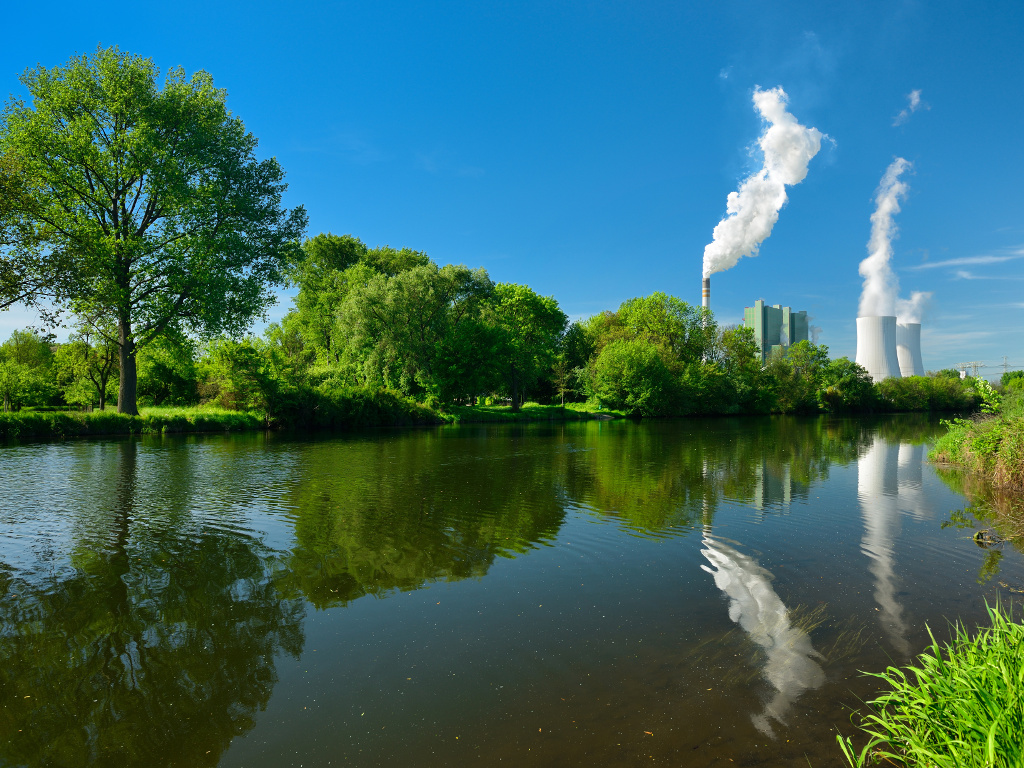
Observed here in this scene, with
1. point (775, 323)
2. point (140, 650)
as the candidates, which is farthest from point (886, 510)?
point (775, 323)

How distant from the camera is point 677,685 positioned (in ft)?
15.8

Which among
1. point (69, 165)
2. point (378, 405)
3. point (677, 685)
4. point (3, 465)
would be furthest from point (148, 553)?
point (378, 405)

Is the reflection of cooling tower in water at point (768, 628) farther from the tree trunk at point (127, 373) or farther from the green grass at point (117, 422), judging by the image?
the tree trunk at point (127, 373)

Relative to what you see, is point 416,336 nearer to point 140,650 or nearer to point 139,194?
point 139,194

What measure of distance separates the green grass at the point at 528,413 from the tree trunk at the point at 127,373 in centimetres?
2226

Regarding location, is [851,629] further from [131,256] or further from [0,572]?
[131,256]

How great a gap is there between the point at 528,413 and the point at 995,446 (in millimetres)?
39795

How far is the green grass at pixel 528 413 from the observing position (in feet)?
157

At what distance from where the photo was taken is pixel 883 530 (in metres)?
10.3

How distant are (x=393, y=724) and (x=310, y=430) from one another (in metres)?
33.7

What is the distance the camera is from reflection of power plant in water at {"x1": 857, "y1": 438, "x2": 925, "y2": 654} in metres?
6.39

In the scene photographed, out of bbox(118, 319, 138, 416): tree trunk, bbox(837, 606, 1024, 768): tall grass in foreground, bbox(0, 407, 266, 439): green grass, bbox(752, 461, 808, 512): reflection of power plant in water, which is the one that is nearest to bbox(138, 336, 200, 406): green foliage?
bbox(0, 407, 266, 439): green grass

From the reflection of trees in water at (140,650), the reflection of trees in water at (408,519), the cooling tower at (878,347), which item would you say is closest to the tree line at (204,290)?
the reflection of trees in water at (408,519)

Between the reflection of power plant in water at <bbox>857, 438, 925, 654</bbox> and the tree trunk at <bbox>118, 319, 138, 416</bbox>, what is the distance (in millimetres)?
30538
